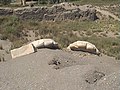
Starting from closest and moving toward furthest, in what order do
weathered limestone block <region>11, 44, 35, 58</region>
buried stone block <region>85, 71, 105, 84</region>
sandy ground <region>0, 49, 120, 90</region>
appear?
1. sandy ground <region>0, 49, 120, 90</region>
2. buried stone block <region>85, 71, 105, 84</region>
3. weathered limestone block <region>11, 44, 35, 58</region>

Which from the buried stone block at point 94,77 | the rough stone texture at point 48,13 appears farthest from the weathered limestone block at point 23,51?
the rough stone texture at point 48,13

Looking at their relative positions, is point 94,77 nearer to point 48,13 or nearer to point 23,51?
point 23,51

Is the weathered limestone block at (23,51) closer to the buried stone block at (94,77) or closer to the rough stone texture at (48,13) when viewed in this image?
the buried stone block at (94,77)

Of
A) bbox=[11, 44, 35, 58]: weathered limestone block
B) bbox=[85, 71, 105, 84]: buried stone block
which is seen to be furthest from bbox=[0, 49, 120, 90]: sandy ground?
bbox=[11, 44, 35, 58]: weathered limestone block

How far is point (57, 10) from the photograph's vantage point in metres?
33.0

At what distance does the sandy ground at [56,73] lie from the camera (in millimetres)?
10633

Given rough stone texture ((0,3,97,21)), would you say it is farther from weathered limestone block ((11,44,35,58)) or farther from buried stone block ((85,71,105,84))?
buried stone block ((85,71,105,84))

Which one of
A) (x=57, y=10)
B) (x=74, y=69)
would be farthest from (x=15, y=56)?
(x=57, y=10)

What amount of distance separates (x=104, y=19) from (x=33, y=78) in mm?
24572

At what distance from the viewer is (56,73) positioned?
38.8 feet

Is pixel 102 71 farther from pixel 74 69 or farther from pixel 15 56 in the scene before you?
pixel 15 56

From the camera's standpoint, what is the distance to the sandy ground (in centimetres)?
1063

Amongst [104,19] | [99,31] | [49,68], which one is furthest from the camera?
[104,19]

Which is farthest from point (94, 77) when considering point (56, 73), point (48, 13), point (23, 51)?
point (48, 13)
